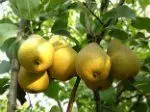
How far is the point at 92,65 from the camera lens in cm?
119

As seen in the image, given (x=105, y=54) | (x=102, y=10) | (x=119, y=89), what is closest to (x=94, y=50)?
(x=105, y=54)

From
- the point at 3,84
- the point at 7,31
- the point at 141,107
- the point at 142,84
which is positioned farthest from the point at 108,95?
the point at 7,31

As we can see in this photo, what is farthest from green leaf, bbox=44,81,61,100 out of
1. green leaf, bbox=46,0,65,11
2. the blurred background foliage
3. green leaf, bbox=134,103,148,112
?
green leaf, bbox=134,103,148,112

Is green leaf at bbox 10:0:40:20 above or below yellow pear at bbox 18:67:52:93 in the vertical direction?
above

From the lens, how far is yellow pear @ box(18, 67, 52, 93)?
1252mm

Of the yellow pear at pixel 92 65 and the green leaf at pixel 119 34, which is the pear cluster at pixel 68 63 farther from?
the green leaf at pixel 119 34

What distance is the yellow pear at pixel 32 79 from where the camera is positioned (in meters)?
1.25

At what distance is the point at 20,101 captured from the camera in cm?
147

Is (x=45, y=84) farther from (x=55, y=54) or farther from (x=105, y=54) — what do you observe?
(x=105, y=54)

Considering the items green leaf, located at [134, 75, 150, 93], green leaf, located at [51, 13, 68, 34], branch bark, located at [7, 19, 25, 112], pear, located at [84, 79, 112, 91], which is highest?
green leaf, located at [51, 13, 68, 34]

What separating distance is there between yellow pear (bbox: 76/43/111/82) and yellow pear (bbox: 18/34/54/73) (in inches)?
3.4

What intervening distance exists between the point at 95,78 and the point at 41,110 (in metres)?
2.24

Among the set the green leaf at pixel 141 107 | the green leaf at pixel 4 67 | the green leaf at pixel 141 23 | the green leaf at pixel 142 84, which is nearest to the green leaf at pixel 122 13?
the green leaf at pixel 141 23

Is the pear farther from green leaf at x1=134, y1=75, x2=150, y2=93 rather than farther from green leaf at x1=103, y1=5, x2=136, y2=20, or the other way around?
green leaf at x1=134, y1=75, x2=150, y2=93
